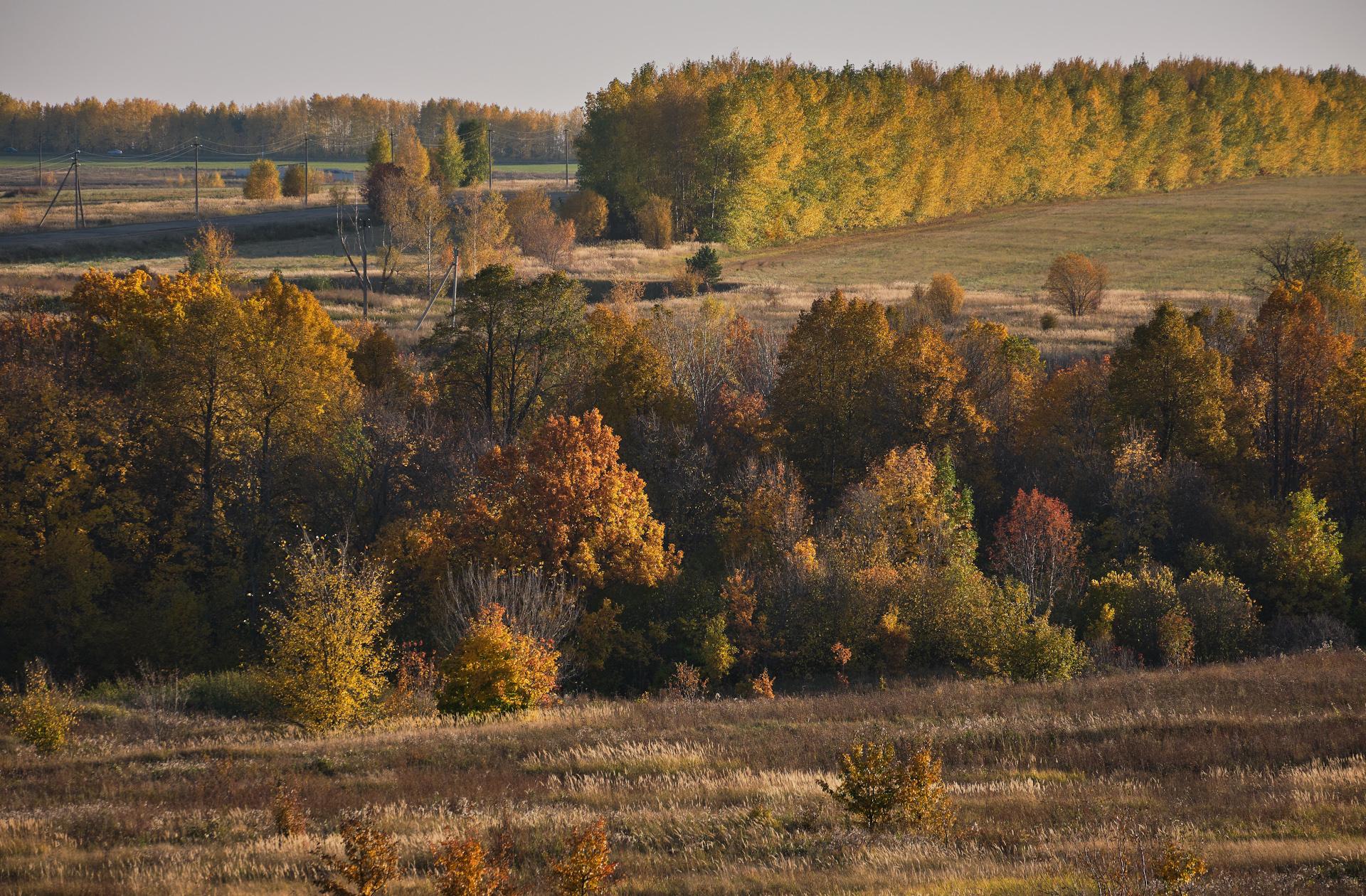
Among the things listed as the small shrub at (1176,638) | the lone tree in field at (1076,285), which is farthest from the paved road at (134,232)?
the small shrub at (1176,638)

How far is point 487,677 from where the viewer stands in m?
32.1

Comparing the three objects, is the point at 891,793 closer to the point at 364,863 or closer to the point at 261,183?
the point at 364,863

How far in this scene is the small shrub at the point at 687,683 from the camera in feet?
124

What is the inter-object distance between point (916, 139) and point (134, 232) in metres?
78.8

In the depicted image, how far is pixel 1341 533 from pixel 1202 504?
17.6ft

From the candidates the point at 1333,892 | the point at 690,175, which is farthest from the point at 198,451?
the point at 690,175

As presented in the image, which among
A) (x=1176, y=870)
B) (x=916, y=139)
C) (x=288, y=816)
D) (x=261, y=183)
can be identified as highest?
(x=916, y=139)

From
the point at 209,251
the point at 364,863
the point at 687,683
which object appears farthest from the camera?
the point at 209,251

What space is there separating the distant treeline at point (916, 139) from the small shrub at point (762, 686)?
75.0 metres

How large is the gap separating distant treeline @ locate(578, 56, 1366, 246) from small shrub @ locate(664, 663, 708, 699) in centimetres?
7443

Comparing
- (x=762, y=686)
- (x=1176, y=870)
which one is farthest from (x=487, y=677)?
(x=1176, y=870)

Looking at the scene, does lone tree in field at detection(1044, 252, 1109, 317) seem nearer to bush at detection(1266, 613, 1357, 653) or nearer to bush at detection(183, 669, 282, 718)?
bush at detection(1266, 613, 1357, 653)

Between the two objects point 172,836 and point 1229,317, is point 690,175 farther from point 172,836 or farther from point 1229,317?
point 172,836

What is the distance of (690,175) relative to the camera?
115m
